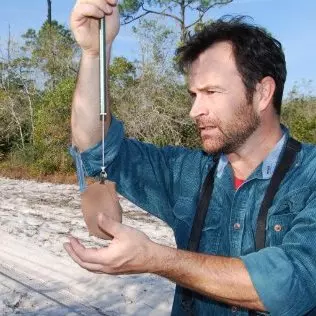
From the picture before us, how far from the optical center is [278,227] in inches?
68.3

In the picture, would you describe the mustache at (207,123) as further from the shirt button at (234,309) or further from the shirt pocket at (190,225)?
the shirt button at (234,309)

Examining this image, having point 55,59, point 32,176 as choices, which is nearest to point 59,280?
point 32,176

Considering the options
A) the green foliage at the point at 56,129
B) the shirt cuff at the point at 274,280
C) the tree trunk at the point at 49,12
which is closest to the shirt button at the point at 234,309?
the shirt cuff at the point at 274,280

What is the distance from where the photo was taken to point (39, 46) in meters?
23.6

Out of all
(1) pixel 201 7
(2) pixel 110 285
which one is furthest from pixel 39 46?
(2) pixel 110 285

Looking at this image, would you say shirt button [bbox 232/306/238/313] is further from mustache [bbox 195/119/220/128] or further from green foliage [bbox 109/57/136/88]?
green foliage [bbox 109/57/136/88]

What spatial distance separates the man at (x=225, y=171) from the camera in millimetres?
1464

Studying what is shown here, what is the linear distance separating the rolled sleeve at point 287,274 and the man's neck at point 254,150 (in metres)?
0.46

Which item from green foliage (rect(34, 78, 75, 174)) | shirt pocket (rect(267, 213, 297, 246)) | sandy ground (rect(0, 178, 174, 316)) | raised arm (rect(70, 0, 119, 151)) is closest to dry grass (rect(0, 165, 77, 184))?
green foliage (rect(34, 78, 75, 174))

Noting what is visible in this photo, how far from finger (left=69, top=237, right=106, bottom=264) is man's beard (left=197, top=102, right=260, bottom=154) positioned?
2.19 feet

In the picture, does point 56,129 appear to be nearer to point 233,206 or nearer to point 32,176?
point 32,176

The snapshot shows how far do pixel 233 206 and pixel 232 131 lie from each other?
9.9 inches

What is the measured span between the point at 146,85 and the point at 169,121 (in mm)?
1763

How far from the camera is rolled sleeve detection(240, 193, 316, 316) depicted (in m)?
1.44
